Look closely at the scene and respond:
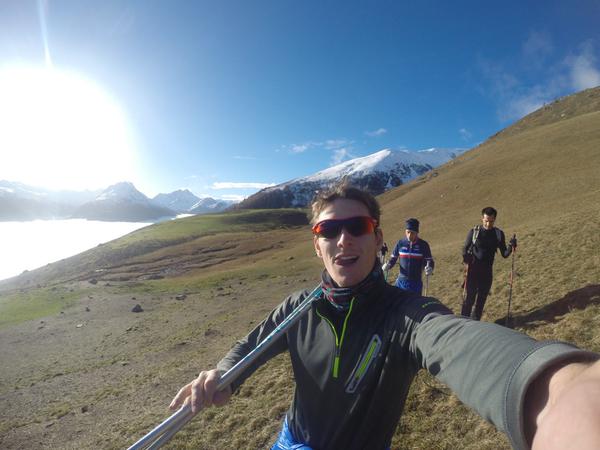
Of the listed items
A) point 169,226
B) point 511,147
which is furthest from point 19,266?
point 511,147

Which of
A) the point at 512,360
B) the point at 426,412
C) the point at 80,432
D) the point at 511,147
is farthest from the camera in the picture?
the point at 511,147

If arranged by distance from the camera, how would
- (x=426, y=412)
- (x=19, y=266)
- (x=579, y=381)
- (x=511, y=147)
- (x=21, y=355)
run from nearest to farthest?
(x=579, y=381) → (x=426, y=412) → (x=21, y=355) → (x=511, y=147) → (x=19, y=266)

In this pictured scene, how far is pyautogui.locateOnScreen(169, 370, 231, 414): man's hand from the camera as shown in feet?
7.83

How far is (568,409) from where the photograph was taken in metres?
1.04

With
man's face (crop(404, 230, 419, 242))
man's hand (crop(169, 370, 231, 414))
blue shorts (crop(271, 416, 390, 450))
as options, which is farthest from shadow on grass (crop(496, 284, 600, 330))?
man's hand (crop(169, 370, 231, 414))

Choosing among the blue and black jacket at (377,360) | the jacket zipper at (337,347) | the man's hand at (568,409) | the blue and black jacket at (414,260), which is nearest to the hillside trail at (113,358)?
the blue and black jacket at (414,260)

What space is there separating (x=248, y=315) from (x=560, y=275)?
17.0 metres

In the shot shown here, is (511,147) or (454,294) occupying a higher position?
(511,147)

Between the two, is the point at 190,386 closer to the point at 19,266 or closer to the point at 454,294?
the point at 454,294

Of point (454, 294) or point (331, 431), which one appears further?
point (454, 294)

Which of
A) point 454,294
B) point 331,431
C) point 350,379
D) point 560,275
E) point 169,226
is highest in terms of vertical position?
point 169,226

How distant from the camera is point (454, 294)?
13.8 meters

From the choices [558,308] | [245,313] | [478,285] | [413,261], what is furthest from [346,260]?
[245,313]

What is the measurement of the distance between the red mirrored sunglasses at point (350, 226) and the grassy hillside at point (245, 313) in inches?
174
